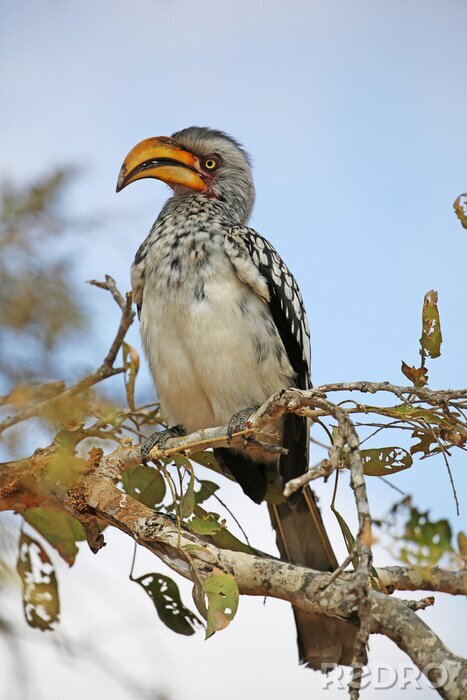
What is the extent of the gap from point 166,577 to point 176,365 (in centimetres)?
90

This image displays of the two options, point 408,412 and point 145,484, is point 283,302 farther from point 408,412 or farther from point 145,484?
point 408,412

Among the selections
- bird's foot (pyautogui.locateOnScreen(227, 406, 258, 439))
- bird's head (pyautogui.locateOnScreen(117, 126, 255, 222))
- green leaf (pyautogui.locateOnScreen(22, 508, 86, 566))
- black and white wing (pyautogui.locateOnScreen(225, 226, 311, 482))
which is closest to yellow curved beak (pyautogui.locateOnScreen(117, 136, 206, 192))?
bird's head (pyautogui.locateOnScreen(117, 126, 255, 222))

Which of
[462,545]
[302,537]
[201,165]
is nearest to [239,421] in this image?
[302,537]

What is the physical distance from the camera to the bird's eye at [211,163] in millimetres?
4523

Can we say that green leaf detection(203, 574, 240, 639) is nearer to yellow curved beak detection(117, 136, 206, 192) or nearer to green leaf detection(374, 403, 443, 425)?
green leaf detection(374, 403, 443, 425)

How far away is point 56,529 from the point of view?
339 centimetres

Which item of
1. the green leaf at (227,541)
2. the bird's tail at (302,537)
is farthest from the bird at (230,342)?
the green leaf at (227,541)

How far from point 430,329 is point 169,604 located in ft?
4.76

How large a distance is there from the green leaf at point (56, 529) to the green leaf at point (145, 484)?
279mm

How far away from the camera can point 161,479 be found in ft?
11.0

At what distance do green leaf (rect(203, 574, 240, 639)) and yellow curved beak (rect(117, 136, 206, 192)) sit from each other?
210cm

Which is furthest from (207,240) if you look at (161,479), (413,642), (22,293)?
(22,293)

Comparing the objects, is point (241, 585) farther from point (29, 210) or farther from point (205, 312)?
point (29, 210)

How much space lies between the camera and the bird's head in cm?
418
